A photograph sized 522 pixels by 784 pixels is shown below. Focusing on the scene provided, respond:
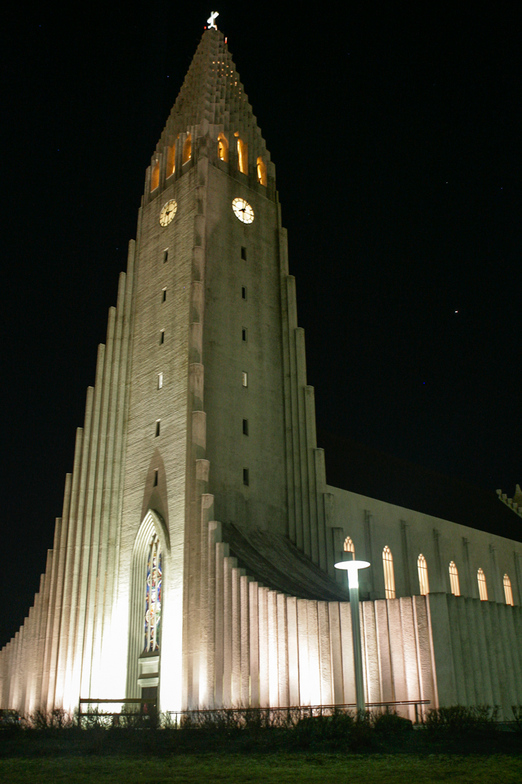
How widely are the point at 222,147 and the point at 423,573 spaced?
28622 mm

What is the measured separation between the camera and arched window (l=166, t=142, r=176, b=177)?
4459 cm

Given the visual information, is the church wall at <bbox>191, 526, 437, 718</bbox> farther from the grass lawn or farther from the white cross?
the white cross

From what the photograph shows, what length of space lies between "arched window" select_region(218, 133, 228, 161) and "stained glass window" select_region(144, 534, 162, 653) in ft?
72.9

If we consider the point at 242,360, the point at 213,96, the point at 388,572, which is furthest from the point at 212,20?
the point at 388,572

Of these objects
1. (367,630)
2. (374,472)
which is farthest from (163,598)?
(374,472)

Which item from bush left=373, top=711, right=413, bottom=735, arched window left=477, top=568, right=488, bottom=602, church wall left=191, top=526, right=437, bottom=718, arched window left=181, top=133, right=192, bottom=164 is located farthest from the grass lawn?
arched window left=477, top=568, right=488, bottom=602

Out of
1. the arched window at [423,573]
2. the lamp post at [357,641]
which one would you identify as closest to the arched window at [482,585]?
the arched window at [423,573]

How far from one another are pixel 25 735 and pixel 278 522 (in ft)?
54.5

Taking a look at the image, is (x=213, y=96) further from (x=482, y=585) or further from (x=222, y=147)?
(x=482, y=585)

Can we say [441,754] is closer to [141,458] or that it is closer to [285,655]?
[285,655]

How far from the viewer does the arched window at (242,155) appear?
145 feet

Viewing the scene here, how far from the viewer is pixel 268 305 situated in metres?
41.4

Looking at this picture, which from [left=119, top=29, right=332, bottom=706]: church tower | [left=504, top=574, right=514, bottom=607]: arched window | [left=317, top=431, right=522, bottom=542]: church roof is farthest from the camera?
[left=504, top=574, right=514, bottom=607]: arched window

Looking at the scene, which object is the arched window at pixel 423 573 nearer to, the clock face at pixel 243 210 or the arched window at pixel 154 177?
the clock face at pixel 243 210
